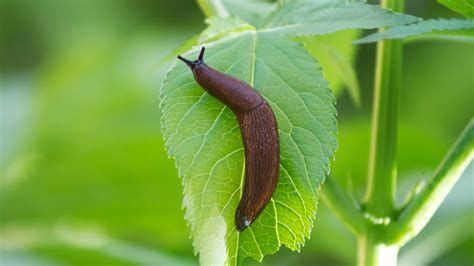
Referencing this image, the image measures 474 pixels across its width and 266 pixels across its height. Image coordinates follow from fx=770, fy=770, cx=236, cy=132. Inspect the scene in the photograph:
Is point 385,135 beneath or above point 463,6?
beneath

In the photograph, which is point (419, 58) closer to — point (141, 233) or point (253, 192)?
point (141, 233)

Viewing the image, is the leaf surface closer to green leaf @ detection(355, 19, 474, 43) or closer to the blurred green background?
green leaf @ detection(355, 19, 474, 43)

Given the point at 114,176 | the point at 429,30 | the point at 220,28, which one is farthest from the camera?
the point at 114,176

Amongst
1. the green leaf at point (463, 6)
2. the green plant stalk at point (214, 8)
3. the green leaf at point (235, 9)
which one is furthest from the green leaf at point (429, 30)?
the green plant stalk at point (214, 8)

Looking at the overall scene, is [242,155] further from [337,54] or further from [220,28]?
[337,54]

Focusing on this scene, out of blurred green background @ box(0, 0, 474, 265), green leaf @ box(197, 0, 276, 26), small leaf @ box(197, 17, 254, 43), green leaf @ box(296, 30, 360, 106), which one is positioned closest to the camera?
small leaf @ box(197, 17, 254, 43)

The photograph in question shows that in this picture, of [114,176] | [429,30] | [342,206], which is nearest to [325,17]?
[429,30]

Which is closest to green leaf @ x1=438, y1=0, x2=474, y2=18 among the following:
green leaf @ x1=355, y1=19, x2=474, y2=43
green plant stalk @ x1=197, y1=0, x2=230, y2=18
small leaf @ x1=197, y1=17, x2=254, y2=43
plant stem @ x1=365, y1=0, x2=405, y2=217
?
green leaf @ x1=355, y1=19, x2=474, y2=43
